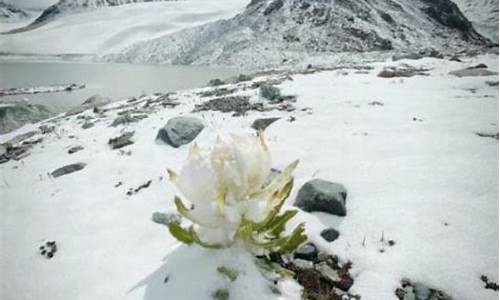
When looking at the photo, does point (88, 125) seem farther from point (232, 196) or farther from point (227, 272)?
point (227, 272)

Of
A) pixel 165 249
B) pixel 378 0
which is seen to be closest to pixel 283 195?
pixel 165 249

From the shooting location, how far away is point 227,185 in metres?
3.38

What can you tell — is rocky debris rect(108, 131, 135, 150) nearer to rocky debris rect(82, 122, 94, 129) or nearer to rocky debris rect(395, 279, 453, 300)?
rocky debris rect(82, 122, 94, 129)

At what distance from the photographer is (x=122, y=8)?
11106 centimetres

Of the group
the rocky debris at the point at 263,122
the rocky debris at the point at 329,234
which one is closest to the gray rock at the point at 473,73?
the rocky debris at the point at 263,122

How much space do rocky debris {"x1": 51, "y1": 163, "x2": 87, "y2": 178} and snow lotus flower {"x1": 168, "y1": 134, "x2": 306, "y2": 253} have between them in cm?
505

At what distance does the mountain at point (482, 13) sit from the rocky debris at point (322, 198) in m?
89.3

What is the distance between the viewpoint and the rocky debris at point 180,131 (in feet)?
27.1

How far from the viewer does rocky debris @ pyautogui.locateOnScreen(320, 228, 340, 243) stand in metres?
4.56

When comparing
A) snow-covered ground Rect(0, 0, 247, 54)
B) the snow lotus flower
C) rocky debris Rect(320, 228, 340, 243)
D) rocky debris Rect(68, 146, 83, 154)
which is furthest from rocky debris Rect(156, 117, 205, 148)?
snow-covered ground Rect(0, 0, 247, 54)

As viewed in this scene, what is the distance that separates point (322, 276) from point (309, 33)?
179 feet

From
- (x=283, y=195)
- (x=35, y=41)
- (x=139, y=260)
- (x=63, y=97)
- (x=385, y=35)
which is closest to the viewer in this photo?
(x=283, y=195)

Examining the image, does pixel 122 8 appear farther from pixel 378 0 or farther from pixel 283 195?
pixel 283 195

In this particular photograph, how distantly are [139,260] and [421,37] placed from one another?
57429 millimetres
